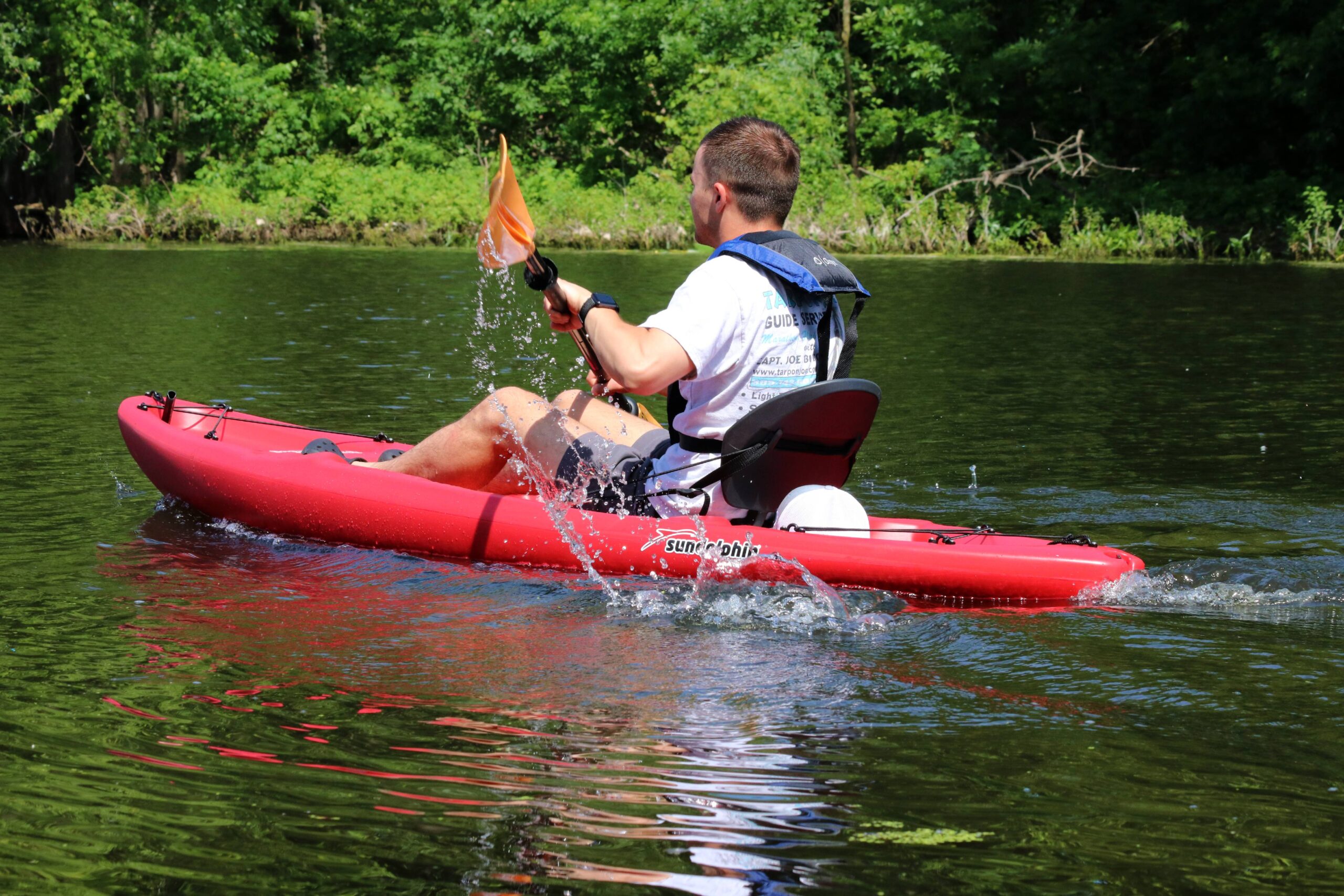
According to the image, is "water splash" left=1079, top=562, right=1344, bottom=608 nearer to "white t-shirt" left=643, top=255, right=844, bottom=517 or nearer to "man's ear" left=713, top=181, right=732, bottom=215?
"white t-shirt" left=643, top=255, right=844, bottom=517

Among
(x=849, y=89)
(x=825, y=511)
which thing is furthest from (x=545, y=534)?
(x=849, y=89)

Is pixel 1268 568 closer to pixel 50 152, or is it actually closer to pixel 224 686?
pixel 224 686

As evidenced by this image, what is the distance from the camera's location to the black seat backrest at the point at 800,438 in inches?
151

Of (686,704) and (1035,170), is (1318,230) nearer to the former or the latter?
(1035,170)

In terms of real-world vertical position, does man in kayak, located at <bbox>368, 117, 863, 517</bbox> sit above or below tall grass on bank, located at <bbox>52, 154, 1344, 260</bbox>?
below

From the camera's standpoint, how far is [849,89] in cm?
2662

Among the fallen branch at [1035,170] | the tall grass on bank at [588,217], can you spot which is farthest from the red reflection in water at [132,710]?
the fallen branch at [1035,170]

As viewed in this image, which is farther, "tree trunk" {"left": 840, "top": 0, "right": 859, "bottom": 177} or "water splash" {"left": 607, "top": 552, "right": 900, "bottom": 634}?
"tree trunk" {"left": 840, "top": 0, "right": 859, "bottom": 177}

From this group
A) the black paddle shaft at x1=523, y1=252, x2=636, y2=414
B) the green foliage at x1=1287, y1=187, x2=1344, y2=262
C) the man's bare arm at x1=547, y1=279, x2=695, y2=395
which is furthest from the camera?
the green foliage at x1=1287, y1=187, x2=1344, y2=262

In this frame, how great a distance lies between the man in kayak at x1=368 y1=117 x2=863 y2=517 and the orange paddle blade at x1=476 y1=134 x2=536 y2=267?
360 millimetres

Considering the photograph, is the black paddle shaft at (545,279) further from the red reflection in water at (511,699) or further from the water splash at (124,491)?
the water splash at (124,491)

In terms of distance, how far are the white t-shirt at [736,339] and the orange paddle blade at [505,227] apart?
25.5 inches

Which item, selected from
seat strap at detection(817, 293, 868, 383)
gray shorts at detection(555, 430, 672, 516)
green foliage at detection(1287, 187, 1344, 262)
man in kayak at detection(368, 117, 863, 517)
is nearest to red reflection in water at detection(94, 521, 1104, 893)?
gray shorts at detection(555, 430, 672, 516)

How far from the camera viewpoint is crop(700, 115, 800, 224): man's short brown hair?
375 centimetres
